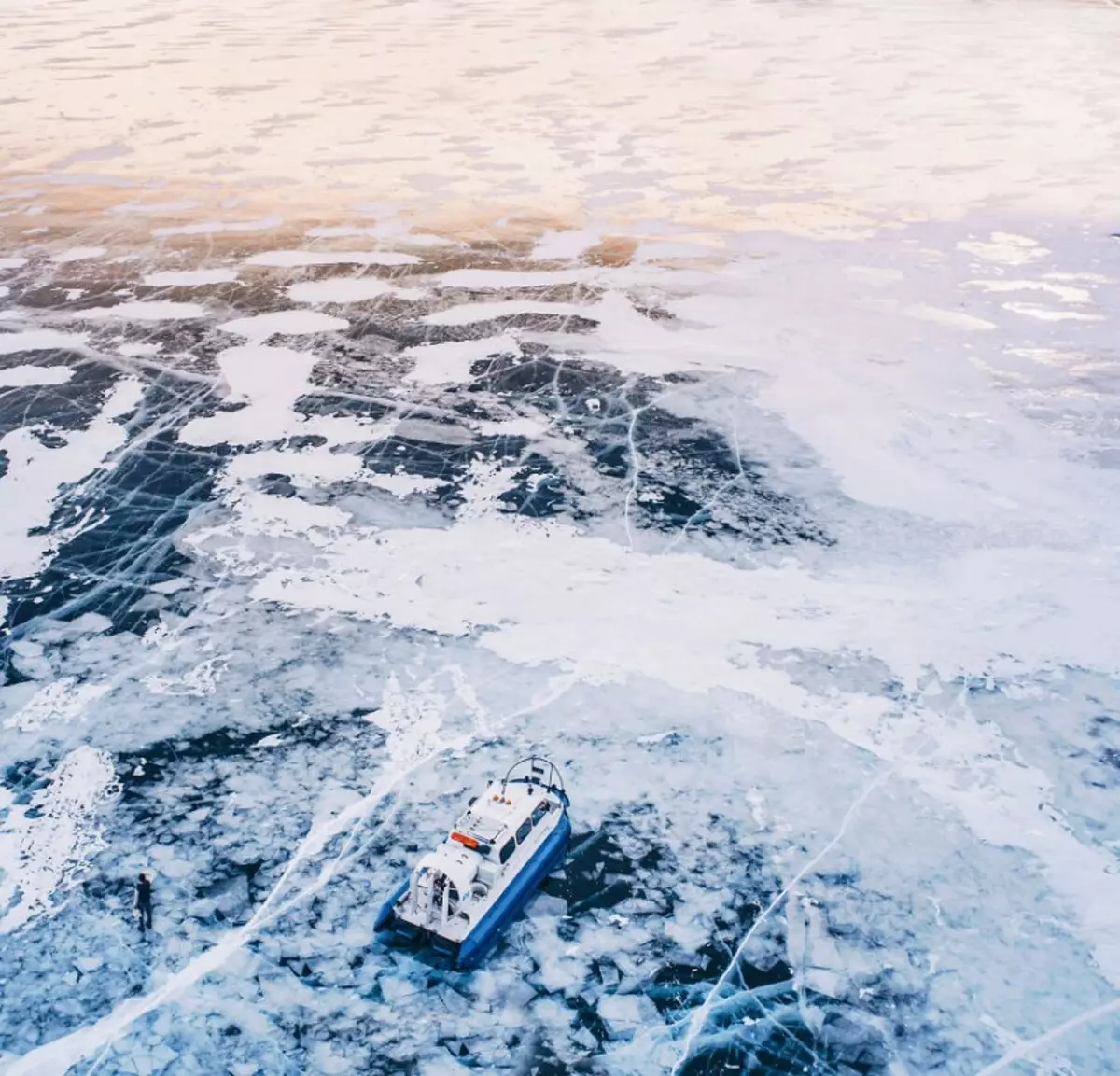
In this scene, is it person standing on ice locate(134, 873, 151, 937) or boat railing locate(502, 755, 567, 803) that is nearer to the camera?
person standing on ice locate(134, 873, 151, 937)

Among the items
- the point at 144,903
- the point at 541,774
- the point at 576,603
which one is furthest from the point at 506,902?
the point at 576,603

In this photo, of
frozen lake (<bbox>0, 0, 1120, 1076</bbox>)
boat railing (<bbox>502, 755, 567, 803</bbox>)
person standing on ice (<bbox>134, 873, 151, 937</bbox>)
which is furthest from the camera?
boat railing (<bbox>502, 755, 567, 803</bbox>)

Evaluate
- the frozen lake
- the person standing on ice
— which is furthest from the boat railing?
the person standing on ice

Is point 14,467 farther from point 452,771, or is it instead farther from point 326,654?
point 452,771

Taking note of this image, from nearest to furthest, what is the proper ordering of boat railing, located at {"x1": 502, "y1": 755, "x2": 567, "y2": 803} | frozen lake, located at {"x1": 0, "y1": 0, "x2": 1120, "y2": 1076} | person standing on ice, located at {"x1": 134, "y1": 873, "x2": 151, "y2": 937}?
frozen lake, located at {"x1": 0, "y1": 0, "x2": 1120, "y2": 1076}, person standing on ice, located at {"x1": 134, "y1": 873, "x2": 151, "y2": 937}, boat railing, located at {"x1": 502, "y1": 755, "x2": 567, "y2": 803}

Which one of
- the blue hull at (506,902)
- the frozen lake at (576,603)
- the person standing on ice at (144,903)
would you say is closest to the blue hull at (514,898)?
the blue hull at (506,902)

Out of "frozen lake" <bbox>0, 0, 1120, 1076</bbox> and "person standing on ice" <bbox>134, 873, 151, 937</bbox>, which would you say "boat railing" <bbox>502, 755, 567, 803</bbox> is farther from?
"person standing on ice" <bbox>134, 873, 151, 937</bbox>

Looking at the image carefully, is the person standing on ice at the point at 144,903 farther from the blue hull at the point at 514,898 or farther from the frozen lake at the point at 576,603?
the blue hull at the point at 514,898

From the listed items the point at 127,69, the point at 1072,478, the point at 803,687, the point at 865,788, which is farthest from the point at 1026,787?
the point at 127,69
